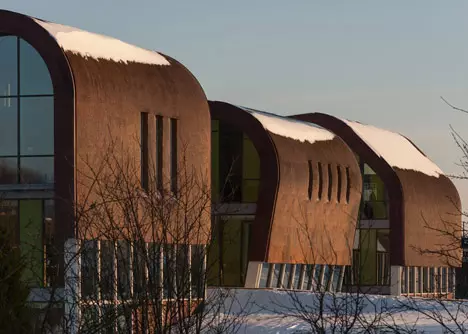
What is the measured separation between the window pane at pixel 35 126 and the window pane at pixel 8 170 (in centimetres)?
36

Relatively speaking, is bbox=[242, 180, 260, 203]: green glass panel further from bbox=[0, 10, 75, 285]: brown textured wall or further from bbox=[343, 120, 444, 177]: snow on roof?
bbox=[0, 10, 75, 285]: brown textured wall

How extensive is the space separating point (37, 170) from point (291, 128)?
14724 millimetres

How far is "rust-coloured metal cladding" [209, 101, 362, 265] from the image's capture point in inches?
1551

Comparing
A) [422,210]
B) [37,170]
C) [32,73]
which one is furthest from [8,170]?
[422,210]

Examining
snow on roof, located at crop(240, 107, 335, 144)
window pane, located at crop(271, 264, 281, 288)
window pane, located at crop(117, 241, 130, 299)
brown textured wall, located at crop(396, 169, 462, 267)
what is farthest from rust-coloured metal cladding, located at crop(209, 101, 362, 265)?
window pane, located at crop(117, 241, 130, 299)

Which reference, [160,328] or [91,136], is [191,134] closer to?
[91,136]

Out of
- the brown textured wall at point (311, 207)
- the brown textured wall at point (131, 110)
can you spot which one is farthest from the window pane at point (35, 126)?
the brown textured wall at point (311, 207)

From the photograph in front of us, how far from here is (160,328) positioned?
14047mm

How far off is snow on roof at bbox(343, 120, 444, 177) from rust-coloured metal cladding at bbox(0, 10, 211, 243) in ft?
59.8

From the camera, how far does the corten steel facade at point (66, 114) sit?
29.0 m

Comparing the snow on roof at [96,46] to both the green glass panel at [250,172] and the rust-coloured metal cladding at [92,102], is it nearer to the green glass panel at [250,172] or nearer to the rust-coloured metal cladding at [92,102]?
the rust-coloured metal cladding at [92,102]

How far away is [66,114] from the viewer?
95.2 ft

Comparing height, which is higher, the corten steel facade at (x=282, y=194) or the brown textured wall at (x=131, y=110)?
the brown textured wall at (x=131, y=110)

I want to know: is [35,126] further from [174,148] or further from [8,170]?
[174,148]
